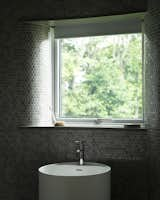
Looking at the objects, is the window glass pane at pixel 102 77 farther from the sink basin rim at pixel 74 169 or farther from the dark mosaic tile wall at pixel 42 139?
the sink basin rim at pixel 74 169

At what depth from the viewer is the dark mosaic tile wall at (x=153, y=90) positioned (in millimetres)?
1947

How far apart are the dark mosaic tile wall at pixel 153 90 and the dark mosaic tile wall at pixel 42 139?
20cm

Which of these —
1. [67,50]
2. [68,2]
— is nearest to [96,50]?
[67,50]

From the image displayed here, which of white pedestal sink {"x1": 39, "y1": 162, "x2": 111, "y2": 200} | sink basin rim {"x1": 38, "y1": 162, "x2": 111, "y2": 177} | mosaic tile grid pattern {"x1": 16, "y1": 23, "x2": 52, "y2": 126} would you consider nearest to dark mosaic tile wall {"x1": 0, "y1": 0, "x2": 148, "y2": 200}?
mosaic tile grid pattern {"x1": 16, "y1": 23, "x2": 52, "y2": 126}

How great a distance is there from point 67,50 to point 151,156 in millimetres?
1130

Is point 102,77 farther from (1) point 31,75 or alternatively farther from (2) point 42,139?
(2) point 42,139

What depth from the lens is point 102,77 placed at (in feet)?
8.61

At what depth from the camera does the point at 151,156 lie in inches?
82.0

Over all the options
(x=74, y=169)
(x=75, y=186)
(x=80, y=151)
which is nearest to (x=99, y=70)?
(x=80, y=151)

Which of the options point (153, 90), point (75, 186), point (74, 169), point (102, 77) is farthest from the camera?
point (102, 77)

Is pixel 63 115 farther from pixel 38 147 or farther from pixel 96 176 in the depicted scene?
pixel 96 176

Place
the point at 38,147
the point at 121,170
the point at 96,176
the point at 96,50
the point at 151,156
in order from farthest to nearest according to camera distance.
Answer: the point at 96,50, the point at 38,147, the point at 121,170, the point at 151,156, the point at 96,176

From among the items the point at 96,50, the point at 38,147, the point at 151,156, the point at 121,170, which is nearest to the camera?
the point at 151,156

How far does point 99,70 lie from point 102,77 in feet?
0.20
